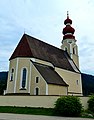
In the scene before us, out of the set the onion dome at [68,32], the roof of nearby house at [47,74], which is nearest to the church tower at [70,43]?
the onion dome at [68,32]

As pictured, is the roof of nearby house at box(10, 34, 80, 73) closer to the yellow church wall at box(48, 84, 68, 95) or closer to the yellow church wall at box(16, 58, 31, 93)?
the yellow church wall at box(16, 58, 31, 93)

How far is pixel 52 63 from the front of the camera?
36156 mm

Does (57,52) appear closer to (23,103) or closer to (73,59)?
(73,59)

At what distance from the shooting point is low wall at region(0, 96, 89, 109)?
20.7 m

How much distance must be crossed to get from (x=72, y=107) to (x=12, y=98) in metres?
9.06

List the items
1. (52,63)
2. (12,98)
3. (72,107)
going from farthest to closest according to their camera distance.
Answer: (52,63) < (12,98) < (72,107)

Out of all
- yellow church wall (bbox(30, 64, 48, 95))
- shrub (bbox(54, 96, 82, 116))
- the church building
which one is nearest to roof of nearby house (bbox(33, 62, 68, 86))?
the church building

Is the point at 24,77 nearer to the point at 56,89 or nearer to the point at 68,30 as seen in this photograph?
the point at 56,89

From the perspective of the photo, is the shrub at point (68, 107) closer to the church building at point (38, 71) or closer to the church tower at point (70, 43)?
the church building at point (38, 71)

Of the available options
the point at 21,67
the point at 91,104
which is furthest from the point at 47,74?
the point at 91,104

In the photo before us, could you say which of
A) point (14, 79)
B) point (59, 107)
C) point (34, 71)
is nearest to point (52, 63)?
point (34, 71)

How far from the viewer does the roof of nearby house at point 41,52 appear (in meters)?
33.0

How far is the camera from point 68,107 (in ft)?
53.8

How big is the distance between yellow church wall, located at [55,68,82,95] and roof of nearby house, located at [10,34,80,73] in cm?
104
